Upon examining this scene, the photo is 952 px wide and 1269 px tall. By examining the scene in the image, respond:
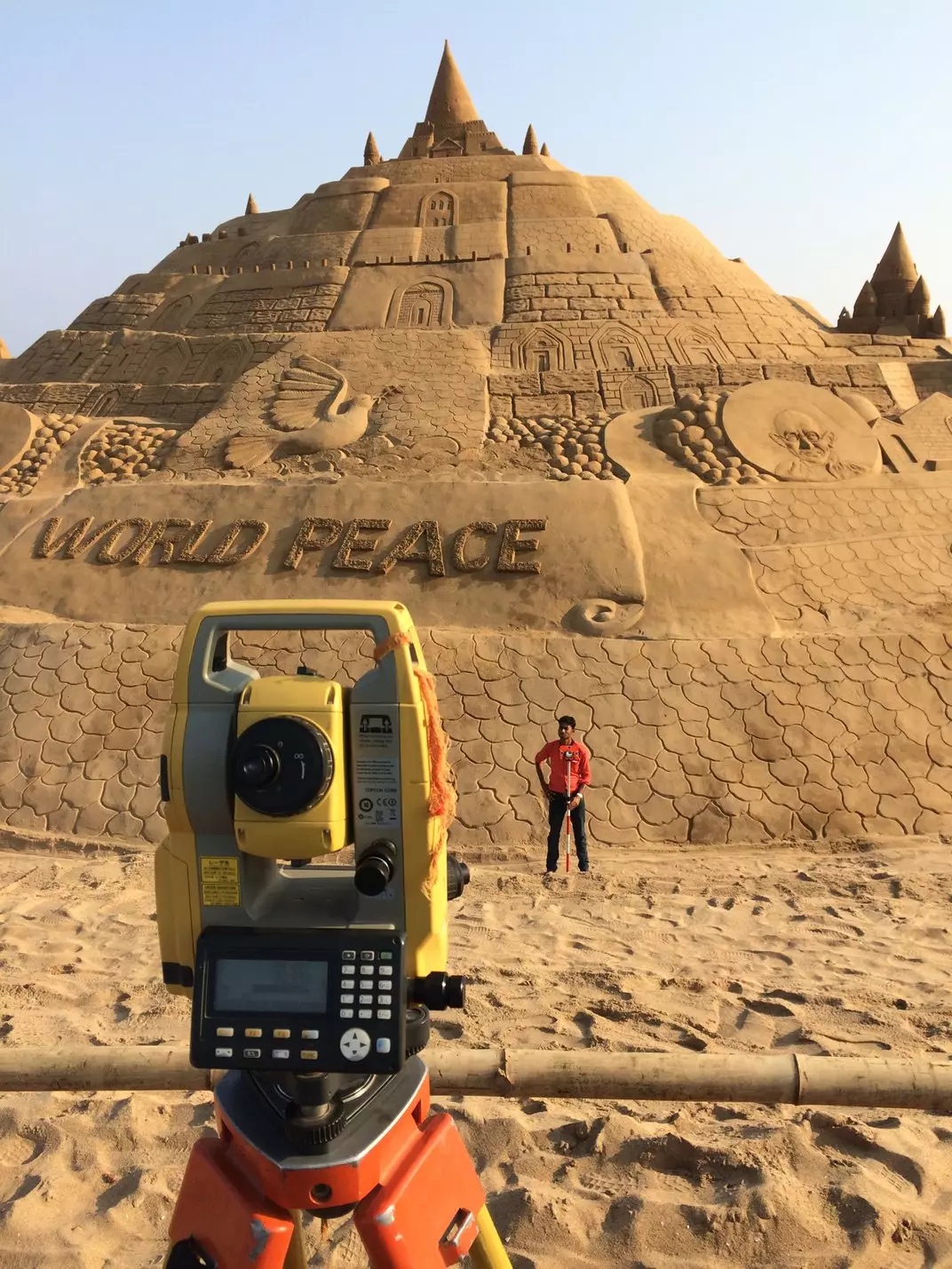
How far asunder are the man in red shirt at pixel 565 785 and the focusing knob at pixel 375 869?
3976 millimetres

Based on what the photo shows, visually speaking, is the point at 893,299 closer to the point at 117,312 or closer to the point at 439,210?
the point at 439,210

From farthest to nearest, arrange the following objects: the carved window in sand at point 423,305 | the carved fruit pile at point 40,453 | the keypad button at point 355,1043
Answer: the carved window in sand at point 423,305 → the carved fruit pile at point 40,453 → the keypad button at point 355,1043

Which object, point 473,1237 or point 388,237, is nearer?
point 473,1237

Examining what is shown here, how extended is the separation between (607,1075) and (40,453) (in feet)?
31.7

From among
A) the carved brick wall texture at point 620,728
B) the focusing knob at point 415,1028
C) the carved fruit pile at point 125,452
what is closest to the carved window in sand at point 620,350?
the carved fruit pile at point 125,452

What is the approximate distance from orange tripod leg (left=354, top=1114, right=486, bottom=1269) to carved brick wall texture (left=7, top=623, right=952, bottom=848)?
14.9 feet

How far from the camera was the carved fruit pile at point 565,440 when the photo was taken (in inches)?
359

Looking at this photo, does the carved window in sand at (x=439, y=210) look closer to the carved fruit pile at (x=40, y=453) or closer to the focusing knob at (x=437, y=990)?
the carved fruit pile at (x=40, y=453)

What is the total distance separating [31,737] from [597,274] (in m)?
9.44

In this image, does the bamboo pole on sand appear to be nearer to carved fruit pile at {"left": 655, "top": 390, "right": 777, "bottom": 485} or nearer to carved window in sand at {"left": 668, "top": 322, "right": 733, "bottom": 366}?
carved fruit pile at {"left": 655, "top": 390, "right": 777, "bottom": 485}

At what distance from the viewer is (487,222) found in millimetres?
14023

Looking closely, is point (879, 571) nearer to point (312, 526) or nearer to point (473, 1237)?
point (312, 526)

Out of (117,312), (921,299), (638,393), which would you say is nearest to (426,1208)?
(638,393)

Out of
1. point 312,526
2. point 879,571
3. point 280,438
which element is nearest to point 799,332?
point 879,571
